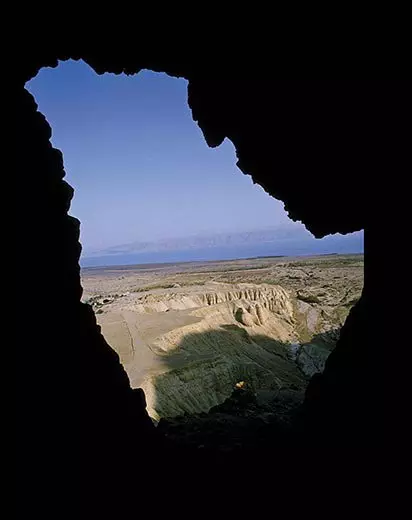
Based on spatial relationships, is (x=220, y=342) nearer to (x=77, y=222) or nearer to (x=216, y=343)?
(x=216, y=343)

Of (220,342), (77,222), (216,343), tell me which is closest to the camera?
(77,222)

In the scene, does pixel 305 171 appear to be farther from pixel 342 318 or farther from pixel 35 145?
pixel 342 318

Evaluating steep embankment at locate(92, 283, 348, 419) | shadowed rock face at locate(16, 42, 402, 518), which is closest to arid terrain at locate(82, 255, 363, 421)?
steep embankment at locate(92, 283, 348, 419)

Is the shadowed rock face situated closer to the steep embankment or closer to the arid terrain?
the arid terrain

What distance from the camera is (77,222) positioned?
333 inches

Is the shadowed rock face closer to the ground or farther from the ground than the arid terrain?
farther from the ground

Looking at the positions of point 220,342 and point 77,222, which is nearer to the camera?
point 77,222

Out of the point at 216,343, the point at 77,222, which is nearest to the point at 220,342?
the point at 216,343

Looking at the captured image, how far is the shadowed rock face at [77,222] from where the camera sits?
585cm

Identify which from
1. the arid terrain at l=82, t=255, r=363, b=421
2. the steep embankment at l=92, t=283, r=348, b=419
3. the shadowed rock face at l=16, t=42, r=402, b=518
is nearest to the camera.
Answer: the shadowed rock face at l=16, t=42, r=402, b=518

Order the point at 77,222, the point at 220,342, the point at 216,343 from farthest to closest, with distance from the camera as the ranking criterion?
1. the point at 220,342
2. the point at 216,343
3. the point at 77,222

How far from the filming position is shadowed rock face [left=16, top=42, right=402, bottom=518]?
19.2 feet

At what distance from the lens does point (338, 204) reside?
9.62 meters

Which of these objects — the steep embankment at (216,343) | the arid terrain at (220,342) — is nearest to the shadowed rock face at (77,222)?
the arid terrain at (220,342)
